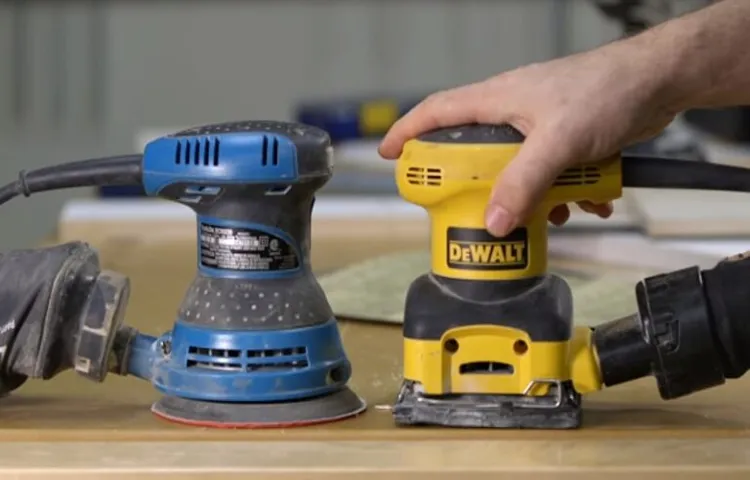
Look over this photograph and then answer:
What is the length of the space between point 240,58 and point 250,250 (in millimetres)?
2126

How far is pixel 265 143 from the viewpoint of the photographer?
719 millimetres

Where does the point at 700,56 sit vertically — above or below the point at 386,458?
above

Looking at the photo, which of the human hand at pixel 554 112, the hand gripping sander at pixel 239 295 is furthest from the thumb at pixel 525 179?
the hand gripping sander at pixel 239 295

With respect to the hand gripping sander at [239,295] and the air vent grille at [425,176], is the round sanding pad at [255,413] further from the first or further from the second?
the air vent grille at [425,176]

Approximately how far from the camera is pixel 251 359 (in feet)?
2.40

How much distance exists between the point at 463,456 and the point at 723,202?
1006 millimetres

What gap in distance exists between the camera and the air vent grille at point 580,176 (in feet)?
2.35

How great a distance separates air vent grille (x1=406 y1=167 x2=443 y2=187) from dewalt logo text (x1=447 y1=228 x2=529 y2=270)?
0.10ft

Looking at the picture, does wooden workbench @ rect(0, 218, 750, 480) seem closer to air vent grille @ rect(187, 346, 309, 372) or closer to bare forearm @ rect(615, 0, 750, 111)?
air vent grille @ rect(187, 346, 309, 372)

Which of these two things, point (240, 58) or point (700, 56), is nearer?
point (700, 56)

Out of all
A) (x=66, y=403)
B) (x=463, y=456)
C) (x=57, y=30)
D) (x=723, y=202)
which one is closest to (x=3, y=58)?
(x=57, y=30)

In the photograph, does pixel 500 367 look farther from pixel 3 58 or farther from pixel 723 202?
pixel 3 58

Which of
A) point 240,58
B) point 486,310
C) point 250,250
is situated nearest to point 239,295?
point 250,250

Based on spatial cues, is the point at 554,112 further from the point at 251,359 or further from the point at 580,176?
the point at 251,359
